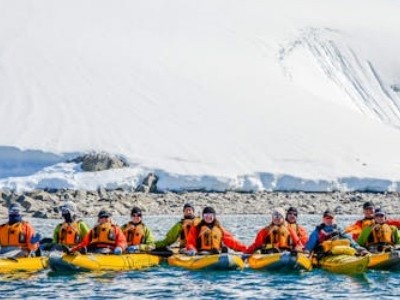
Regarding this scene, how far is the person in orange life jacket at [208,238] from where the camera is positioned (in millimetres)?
21547

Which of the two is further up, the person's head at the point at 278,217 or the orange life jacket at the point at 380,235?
the person's head at the point at 278,217

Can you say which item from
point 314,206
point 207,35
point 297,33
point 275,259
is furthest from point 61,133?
point 275,259

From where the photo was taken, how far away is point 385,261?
2075 centimetres

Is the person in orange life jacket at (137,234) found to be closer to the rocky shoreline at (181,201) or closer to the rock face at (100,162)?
the rocky shoreline at (181,201)

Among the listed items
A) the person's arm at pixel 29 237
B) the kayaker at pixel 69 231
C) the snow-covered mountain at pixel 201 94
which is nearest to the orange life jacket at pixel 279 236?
the kayaker at pixel 69 231

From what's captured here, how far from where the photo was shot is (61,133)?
6469 cm

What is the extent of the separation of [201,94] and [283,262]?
56497 millimetres

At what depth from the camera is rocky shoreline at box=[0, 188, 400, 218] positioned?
49441 millimetres

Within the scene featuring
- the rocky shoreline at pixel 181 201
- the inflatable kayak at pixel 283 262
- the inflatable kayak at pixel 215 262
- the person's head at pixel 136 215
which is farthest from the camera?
the rocky shoreline at pixel 181 201

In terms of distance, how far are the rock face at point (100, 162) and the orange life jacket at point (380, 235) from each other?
122 feet

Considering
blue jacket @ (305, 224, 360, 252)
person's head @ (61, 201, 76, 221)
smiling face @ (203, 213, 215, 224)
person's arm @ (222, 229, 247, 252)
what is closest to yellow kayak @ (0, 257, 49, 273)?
person's head @ (61, 201, 76, 221)

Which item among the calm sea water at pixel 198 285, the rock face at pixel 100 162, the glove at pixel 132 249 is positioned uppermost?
the rock face at pixel 100 162

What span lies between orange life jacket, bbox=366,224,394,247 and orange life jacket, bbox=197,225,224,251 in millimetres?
3406

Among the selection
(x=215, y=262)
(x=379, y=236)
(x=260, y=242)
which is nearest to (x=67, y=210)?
(x=215, y=262)
